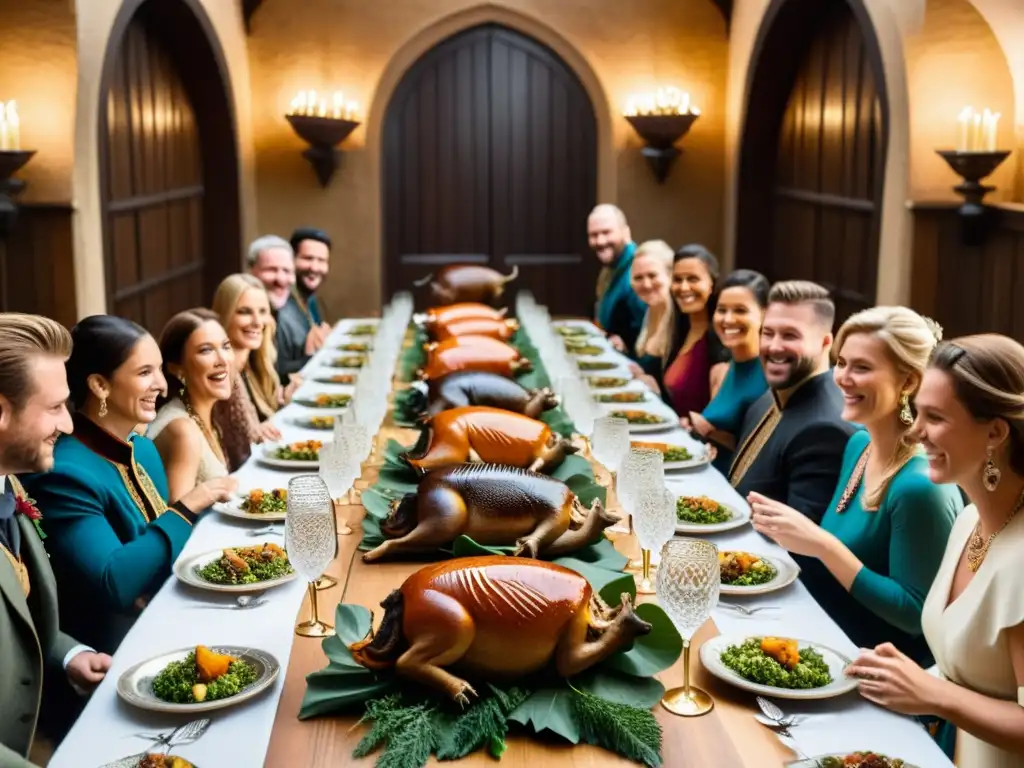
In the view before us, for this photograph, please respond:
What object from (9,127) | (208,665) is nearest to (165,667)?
(208,665)

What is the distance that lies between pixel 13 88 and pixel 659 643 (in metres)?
3.67

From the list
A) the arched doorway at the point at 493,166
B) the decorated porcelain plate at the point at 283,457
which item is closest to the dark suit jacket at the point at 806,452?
the decorated porcelain plate at the point at 283,457

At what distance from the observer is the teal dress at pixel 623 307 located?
559 centimetres

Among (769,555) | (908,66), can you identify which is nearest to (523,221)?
(908,66)

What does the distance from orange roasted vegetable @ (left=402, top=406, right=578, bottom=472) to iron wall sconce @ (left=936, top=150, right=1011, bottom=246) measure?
2.45 m

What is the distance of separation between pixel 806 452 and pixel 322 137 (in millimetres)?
4881

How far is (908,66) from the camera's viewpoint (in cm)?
466

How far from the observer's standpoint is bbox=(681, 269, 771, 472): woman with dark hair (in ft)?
11.8

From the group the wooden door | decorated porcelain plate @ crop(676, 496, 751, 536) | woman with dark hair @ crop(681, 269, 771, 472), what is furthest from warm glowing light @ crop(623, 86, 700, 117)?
decorated porcelain plate @ crop(676, 496, 751, 536)

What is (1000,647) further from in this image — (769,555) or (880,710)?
(769,555)

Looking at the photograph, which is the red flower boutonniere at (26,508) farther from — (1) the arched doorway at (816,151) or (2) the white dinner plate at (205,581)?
(1) the arched doorway at (816,151)

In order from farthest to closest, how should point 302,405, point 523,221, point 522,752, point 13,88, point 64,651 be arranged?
point 523,221, point 13,88, point 302,405, point 64,651, point 522,752

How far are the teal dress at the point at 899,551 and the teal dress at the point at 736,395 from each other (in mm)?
1277

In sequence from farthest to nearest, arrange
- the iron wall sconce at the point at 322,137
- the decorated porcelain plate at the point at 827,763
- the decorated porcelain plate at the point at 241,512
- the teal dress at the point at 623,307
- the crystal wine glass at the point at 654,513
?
the iron wall sconce at the point at 322,137 → the teal dress at the point at 623,307 → the decorated porcelain plate at the point at 241,512 → the crystal wine glass at the point at 654,513 → the decorated porcelain plate at the point at 827,763
